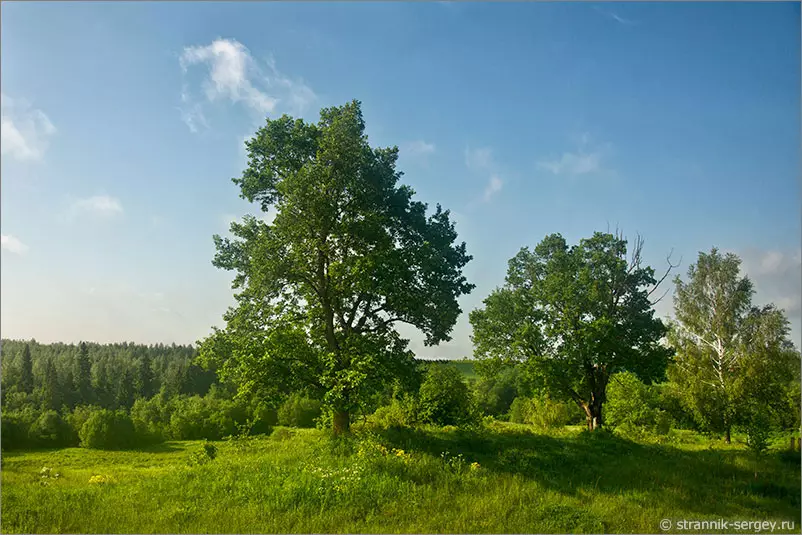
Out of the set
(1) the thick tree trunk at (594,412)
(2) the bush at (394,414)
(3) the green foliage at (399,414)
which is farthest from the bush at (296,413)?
(1) the thick tree trunk at (594,412)

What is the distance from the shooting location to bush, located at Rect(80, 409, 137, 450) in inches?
2222

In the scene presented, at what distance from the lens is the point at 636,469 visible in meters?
14.8

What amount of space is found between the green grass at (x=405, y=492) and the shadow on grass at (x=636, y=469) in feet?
0.20

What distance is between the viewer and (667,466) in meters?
15.6

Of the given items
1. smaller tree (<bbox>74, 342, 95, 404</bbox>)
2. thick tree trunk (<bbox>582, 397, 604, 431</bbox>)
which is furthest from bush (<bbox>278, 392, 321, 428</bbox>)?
smaller tree (<bbox>74, 342, 95, 404</bbox>)

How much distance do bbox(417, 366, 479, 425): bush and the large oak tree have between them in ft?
18.8

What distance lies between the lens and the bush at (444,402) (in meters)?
22.9

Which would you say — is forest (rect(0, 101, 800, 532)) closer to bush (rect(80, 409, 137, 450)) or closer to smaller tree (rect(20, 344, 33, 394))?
bush (rect(80, 409, 137, 450))

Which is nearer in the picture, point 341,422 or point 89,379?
point 341,422

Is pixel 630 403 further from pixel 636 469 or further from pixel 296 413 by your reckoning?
pixel 296 413

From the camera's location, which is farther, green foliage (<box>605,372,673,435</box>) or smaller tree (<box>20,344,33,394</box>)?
smaller tree (<box>20,344,33,394</box>)

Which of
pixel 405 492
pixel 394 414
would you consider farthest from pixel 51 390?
pixel 405 492

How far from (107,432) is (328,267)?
5863 centimetres

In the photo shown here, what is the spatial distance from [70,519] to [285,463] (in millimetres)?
5554
